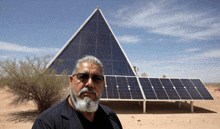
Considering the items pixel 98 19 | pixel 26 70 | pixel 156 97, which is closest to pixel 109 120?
pixel 26 70

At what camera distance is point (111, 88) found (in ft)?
37.6

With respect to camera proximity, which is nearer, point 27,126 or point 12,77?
point 27,126

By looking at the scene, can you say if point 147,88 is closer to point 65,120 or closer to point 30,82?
point 30,82

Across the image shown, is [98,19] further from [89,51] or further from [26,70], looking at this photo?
[26,70]

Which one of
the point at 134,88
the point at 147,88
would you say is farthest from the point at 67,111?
the point at 147,88

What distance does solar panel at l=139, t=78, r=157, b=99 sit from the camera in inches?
452

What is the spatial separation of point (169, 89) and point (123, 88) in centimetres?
375

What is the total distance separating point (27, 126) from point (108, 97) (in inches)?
193

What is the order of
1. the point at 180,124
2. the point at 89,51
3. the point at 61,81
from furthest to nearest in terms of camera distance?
1. the point at 89,51
2. the point at 61,81
3. the point at 180,124

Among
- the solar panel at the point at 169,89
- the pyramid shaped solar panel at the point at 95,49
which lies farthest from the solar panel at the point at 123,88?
the solar panel at the point at 169,89

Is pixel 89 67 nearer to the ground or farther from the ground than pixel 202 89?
farther from the ground

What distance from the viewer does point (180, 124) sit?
29.3ft

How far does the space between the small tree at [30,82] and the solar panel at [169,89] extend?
7.84 meters

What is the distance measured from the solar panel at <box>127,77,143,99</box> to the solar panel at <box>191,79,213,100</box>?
17.1 feet
